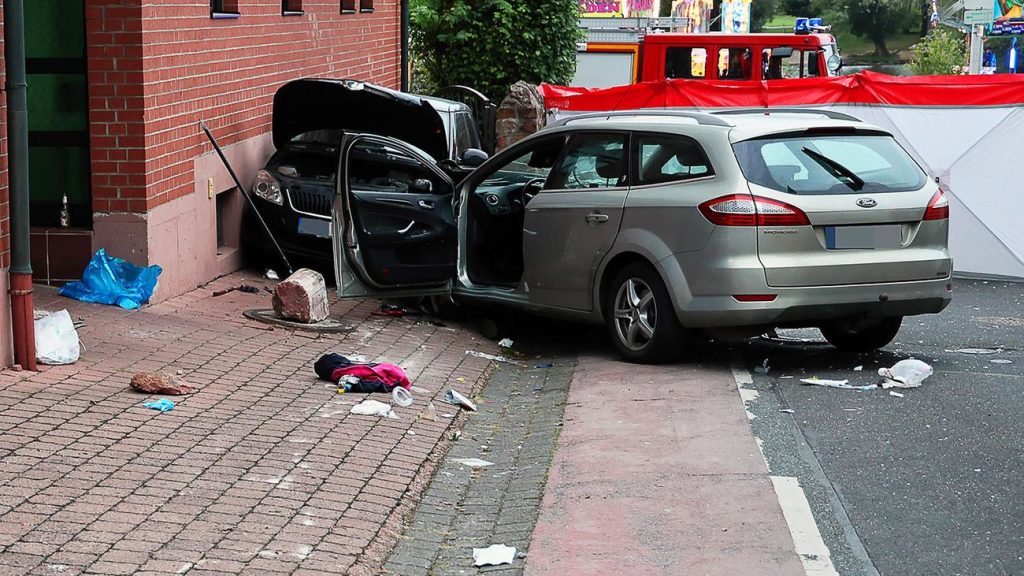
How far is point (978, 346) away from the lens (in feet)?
33.6

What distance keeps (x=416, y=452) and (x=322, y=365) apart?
158 cm

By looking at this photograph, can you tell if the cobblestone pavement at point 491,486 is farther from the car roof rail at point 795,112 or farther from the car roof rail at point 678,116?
the car roof rail at point 795,112

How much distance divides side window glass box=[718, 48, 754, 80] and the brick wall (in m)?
11.8

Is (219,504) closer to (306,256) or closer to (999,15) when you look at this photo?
(306,256)

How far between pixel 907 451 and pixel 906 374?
175 cm

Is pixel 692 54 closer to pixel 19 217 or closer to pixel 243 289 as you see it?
pixel 243 289

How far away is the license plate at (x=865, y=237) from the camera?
875 cm

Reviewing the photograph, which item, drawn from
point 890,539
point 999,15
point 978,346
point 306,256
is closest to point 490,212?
point 306,256

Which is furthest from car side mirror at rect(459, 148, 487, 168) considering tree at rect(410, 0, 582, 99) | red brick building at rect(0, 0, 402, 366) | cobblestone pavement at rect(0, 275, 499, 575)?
tree at rect(410, 0, 582, 99)

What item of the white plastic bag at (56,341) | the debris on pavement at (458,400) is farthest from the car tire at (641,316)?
the white plastic bag at (56,341)

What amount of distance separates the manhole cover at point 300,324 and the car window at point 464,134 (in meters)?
4.23

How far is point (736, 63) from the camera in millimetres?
24625

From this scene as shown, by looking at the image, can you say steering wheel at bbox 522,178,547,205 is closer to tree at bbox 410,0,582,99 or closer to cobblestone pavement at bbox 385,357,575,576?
cobblestone pavement at bbox 385,357,575,576

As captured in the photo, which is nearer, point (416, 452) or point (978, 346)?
point (416, 452)
